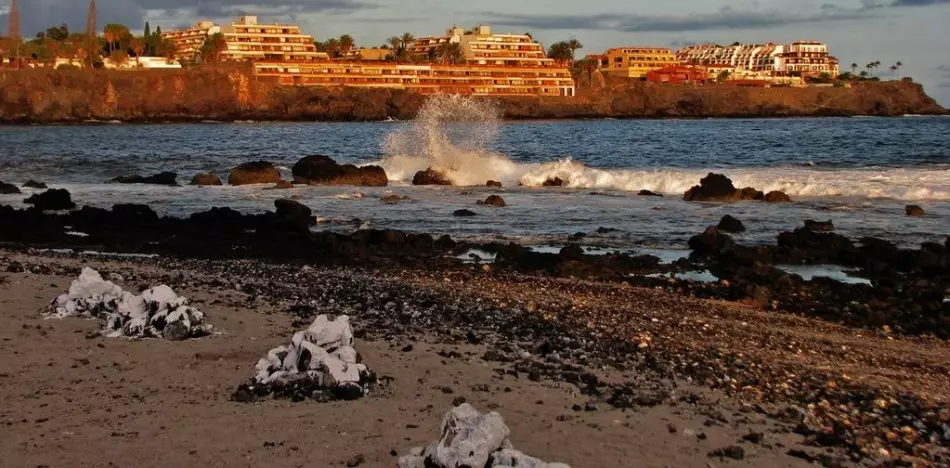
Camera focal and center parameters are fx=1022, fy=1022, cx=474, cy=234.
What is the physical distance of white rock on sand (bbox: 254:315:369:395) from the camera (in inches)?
310

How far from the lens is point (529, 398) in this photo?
7.88 meters

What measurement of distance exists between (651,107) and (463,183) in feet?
511

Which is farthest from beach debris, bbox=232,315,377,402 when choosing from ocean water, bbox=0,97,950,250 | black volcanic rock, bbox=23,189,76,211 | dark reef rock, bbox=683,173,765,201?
dark reef rock, bbox=683,173,765,201

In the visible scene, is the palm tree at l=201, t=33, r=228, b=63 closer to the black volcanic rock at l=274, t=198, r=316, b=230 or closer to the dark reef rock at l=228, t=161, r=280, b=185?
the dark reef rock at l=228, t=161, r=280, b=185

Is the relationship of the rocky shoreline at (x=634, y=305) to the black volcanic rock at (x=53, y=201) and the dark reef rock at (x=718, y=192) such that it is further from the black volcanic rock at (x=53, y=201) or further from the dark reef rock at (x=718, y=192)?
the dark reef rock at (x=718, y=192)

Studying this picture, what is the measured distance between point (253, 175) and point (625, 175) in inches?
539

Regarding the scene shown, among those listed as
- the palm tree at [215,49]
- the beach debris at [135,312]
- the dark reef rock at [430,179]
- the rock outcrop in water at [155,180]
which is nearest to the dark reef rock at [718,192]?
the dark reef rock at [430,179]

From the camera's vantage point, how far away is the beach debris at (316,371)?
781 cm

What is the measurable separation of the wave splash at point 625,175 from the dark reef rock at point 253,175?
630cm

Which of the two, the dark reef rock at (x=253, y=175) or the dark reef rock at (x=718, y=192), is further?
the dark reef rock at (x=253, y=175)

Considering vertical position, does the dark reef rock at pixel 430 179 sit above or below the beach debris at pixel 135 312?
below

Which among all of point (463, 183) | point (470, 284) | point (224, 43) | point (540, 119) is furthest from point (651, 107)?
point (470, 284)

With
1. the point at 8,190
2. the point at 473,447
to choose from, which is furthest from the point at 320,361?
the point at 8,190

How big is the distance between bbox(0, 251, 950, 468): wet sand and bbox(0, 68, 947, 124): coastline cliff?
14382 cm
